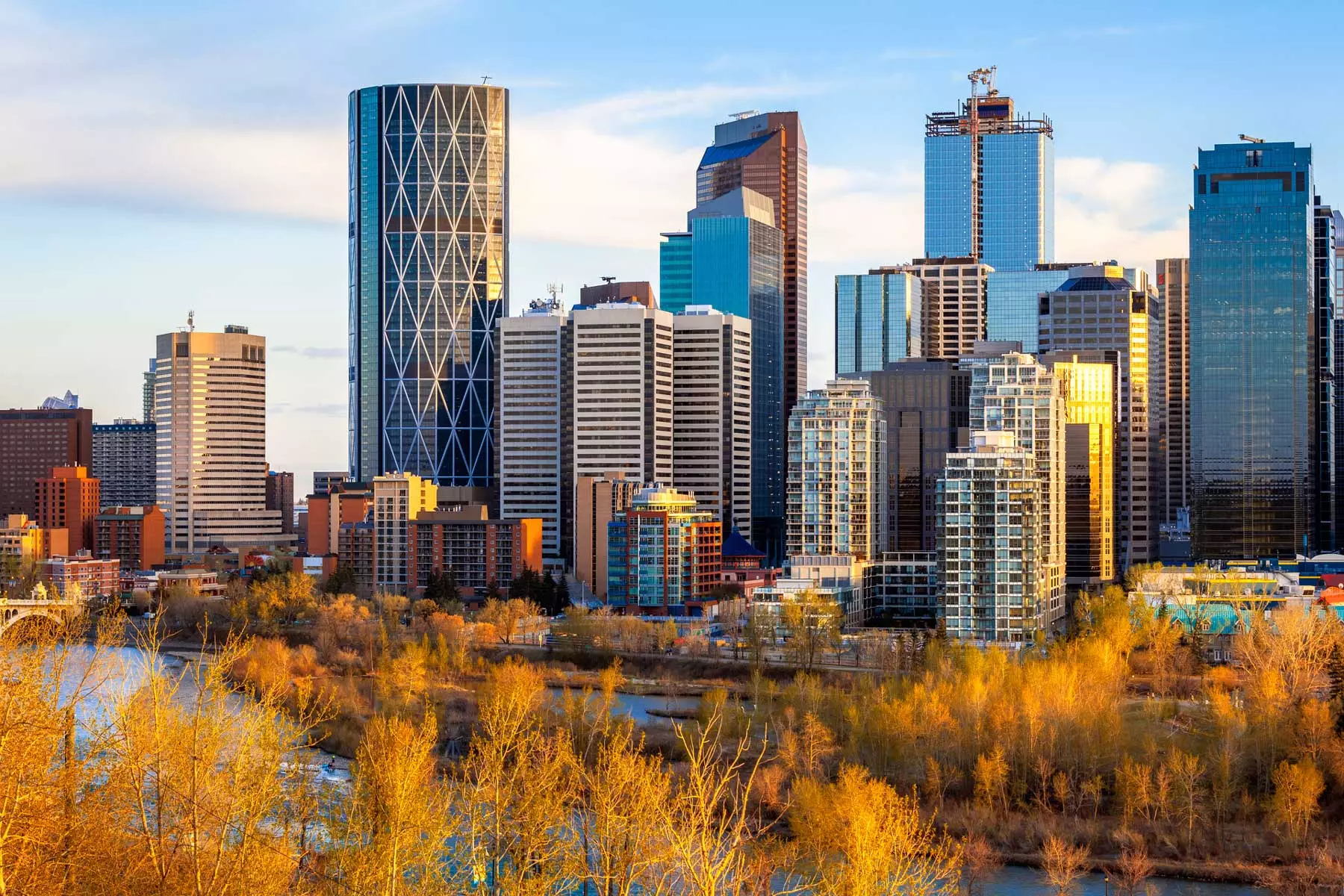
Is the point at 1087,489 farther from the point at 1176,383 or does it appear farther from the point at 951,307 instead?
the point at 1176,383

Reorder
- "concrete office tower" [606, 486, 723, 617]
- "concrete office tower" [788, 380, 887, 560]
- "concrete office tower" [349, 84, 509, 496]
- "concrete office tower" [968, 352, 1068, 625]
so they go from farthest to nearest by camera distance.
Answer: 1. "concrete office tower" [349, 84, 509, 496]
2. "concrete office tower" [606, 486, 723, 617]
3. "concrete office tower" [788, 380, 887, 560]
4. "concrete office tower" [968, 352, 1068, 625]

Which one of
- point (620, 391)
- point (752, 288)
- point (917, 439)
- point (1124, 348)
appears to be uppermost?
point (752, 288)

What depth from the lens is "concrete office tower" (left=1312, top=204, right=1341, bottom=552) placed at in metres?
92.0

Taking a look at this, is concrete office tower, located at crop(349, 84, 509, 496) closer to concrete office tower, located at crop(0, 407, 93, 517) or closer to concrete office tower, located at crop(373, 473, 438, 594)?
concrete office tower, located at crop(0, 407, 93, 517)

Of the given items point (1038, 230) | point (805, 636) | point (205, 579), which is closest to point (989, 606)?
point (805, 636)

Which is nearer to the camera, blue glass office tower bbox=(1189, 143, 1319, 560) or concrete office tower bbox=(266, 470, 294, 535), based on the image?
blue glass office tower bbox=(1189, 143, 1319, 560)

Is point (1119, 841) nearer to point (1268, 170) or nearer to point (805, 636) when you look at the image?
point (805, 636)

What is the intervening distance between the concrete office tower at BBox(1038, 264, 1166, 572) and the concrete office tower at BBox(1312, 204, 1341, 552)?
898 centimetres

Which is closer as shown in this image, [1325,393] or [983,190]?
[1325,393]

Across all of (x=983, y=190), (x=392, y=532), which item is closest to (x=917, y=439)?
(x=392, y=532)

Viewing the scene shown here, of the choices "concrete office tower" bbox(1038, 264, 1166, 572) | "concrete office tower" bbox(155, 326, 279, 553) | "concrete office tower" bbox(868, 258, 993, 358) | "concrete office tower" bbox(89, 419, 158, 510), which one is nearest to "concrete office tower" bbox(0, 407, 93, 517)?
"concrete office tower" bbox(89, 419, 158, 510)

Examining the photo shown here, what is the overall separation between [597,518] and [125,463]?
228 feet

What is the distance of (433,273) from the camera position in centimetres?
11325

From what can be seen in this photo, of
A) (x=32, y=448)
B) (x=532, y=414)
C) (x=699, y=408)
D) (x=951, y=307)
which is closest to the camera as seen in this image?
(x=699, y=408)
